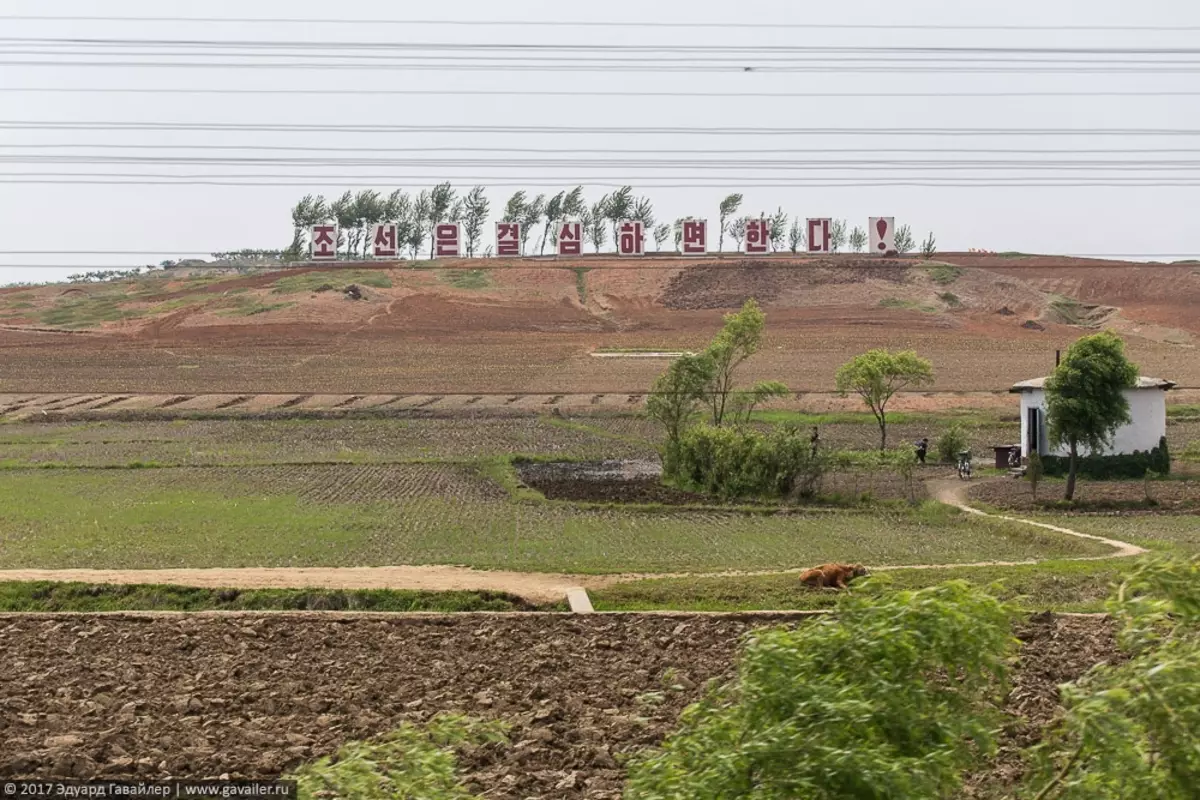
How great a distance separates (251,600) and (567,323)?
77548mm

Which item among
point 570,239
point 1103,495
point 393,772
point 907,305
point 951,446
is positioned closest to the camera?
point 393,772

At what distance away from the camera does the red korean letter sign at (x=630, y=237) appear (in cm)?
11269

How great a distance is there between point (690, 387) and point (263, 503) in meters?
16.8

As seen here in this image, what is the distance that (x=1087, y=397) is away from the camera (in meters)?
37.6

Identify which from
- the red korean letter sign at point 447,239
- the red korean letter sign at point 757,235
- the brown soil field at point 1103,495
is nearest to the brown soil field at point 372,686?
the brown soil field at point 1103,495

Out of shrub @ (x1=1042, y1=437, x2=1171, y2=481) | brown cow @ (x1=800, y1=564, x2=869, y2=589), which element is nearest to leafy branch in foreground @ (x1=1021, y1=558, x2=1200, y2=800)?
brown cow @ (x1=800, y1=564, x2=869, y2=589)

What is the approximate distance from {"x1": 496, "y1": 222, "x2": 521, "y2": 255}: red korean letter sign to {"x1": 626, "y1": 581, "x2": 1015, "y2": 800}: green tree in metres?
95.5

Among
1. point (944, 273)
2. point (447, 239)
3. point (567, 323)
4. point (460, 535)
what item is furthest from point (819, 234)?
point (460, 535)

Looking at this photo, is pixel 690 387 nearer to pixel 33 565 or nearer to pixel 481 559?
pixel 481 559

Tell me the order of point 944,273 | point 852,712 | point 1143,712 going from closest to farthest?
1. point 1143,712
2. point 852,712
3. point 944,273

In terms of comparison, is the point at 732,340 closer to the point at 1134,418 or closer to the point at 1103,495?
the point at 1134,418

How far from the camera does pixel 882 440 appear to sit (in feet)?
169

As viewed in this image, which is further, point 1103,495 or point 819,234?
point 819,234

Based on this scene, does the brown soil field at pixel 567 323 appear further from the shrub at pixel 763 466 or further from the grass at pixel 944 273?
the shrub at pixel 763 466
